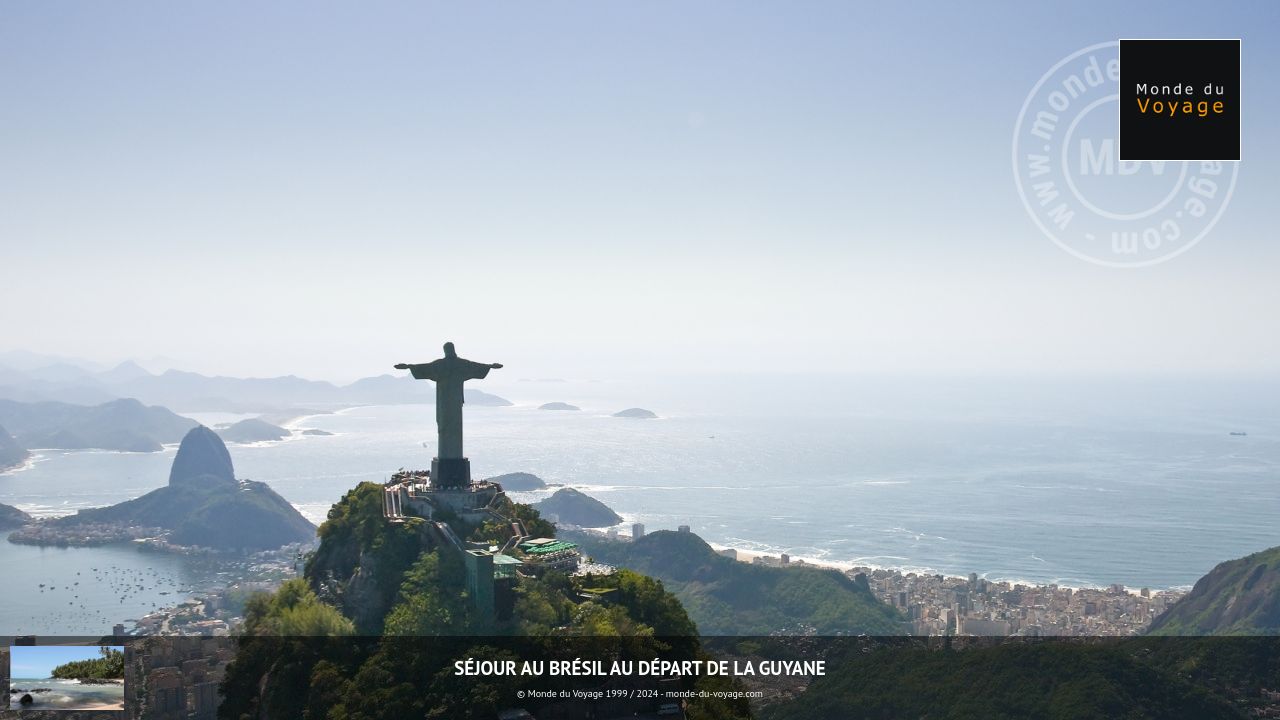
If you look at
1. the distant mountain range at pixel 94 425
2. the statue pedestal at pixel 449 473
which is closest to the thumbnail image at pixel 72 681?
the statue pedestal at pixel 449 473

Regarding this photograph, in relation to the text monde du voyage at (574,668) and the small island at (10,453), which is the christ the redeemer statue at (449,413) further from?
the small island at (10,453)

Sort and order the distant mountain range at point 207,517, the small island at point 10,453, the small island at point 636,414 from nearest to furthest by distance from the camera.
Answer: the distant mountain range at point 207,517 < the small island at point 10,453 < the small island at point 636,414

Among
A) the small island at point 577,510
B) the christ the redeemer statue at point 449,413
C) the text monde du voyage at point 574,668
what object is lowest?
the small island at point 577,510

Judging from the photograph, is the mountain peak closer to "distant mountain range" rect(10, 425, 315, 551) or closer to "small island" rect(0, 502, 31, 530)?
"distant mountain range" rect(10, 425, 315, 551)

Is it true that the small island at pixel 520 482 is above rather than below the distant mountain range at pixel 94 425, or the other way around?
below

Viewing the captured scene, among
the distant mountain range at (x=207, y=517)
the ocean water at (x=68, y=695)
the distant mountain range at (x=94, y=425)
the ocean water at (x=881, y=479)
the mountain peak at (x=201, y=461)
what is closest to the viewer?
the ocean water at (x=68, y=695)

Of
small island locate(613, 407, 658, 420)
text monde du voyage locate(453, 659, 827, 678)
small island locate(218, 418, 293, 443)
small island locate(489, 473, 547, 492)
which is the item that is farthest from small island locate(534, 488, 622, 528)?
small island locate(613, 407, 658, 420)

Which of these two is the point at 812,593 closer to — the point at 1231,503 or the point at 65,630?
the point at 65,630

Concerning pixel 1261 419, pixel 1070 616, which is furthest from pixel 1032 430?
pixel 1070 616
